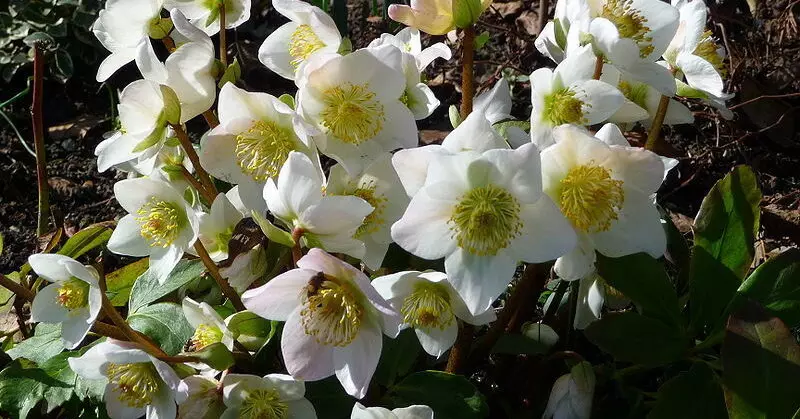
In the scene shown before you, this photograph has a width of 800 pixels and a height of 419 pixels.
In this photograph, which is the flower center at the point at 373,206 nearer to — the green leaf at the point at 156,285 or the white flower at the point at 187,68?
the white flower at the point at 187,68

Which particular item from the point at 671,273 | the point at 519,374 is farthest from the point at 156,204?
the point at 671,273

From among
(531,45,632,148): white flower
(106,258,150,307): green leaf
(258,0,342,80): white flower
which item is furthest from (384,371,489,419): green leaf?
(106,258,150,307): green leaf

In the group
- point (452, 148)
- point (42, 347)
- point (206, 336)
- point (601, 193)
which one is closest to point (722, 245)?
point (601, 193)

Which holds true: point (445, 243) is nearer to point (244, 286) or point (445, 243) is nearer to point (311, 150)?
point (311, 150)

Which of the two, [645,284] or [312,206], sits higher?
[312,206]

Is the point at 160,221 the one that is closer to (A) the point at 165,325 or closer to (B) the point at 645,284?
(A) the point at 165,325

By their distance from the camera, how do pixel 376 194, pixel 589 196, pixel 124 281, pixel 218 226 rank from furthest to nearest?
pixel 124 281
pixel 218 226
pixel 376 194
pixel 589 196
